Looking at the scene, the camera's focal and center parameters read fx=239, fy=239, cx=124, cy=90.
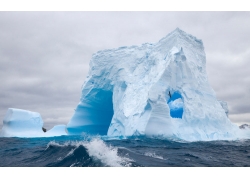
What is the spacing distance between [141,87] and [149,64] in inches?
75.8

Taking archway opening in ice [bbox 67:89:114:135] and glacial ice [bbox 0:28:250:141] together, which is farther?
archway opening in ice [bbox 67:89:114:135]

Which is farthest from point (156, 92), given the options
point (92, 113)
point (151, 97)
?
point (92, 113)

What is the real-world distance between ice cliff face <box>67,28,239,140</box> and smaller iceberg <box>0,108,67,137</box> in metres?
3.52

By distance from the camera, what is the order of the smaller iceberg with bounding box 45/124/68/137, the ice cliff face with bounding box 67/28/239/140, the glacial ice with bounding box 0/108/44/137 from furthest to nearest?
the smaller iceberg with bounding box 45/124/68/137, the glacial ice with bounding box 0/108/44/137, the ice cliff face with bounding box 67/28/239/140

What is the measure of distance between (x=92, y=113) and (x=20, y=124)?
238 inches

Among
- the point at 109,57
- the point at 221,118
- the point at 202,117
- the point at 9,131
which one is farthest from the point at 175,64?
the point at 9,131

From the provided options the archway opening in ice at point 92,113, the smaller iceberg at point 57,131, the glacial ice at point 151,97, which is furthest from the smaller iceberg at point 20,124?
the archway opening in ice at point 92,113

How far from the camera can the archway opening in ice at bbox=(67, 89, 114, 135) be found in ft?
59.2

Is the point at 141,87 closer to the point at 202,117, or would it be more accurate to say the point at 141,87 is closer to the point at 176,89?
the point at 176,89

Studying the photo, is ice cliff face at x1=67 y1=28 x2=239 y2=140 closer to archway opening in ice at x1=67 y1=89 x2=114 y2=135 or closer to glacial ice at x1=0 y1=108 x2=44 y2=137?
archway opening in ice at x1=67 y1=89 x2=114 y2=135

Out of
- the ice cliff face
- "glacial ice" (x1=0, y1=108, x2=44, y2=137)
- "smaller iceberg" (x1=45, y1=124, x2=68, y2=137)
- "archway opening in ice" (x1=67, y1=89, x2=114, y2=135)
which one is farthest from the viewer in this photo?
"smaller iceberg" (x1=45, y1=124, x2=68, y2=137)

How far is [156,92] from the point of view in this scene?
12.7 metres

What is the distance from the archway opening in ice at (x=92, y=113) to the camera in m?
18.0

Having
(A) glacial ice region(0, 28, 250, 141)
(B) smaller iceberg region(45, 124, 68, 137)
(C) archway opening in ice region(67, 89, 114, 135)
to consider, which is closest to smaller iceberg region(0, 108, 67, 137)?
(A) glacial ice region(0, 28, 250, 141)
